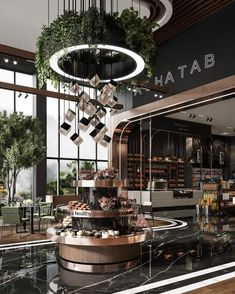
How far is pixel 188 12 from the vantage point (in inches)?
327

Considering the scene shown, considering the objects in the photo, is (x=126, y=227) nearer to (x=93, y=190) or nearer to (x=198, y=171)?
(x=93, y=190)

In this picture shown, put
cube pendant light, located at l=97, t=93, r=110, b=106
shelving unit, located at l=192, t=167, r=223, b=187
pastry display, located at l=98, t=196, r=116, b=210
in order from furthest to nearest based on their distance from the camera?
shelving unit, located at l=192, t=167, r=223, b=187
cube pendant light, located at l=97, t=93, r=110, b=106
pastry display, located at l=98, t=196, r=116, b=210

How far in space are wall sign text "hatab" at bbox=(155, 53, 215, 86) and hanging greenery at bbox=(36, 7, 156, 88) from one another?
4.22 meters

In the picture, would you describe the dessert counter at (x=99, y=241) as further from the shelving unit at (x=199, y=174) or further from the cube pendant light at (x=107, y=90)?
the shelving unit at (x=199, y=174)

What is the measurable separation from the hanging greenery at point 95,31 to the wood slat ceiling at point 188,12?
3446 millimetres

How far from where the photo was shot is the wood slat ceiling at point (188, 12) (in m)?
7.79

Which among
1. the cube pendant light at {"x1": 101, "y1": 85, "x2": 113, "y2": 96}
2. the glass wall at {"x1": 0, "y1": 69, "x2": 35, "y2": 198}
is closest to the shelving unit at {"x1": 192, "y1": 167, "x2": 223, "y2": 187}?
the glass wall at {"x1": 0, "y1": 69, "x2": 35, "y2": 198}

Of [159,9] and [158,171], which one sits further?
[158,171]

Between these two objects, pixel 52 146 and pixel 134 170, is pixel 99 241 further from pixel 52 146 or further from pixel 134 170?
pixel 52 146

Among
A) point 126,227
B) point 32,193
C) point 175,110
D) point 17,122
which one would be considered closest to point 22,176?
point 32,193

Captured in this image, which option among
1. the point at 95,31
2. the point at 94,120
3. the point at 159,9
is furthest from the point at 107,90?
the point at 159,9

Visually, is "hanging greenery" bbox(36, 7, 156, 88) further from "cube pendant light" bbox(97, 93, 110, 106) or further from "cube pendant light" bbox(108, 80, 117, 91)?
"cube pendant light" bbox(97, 93, 110, 106)

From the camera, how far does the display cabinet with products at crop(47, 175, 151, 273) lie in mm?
5059

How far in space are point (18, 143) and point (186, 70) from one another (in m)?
5.27
